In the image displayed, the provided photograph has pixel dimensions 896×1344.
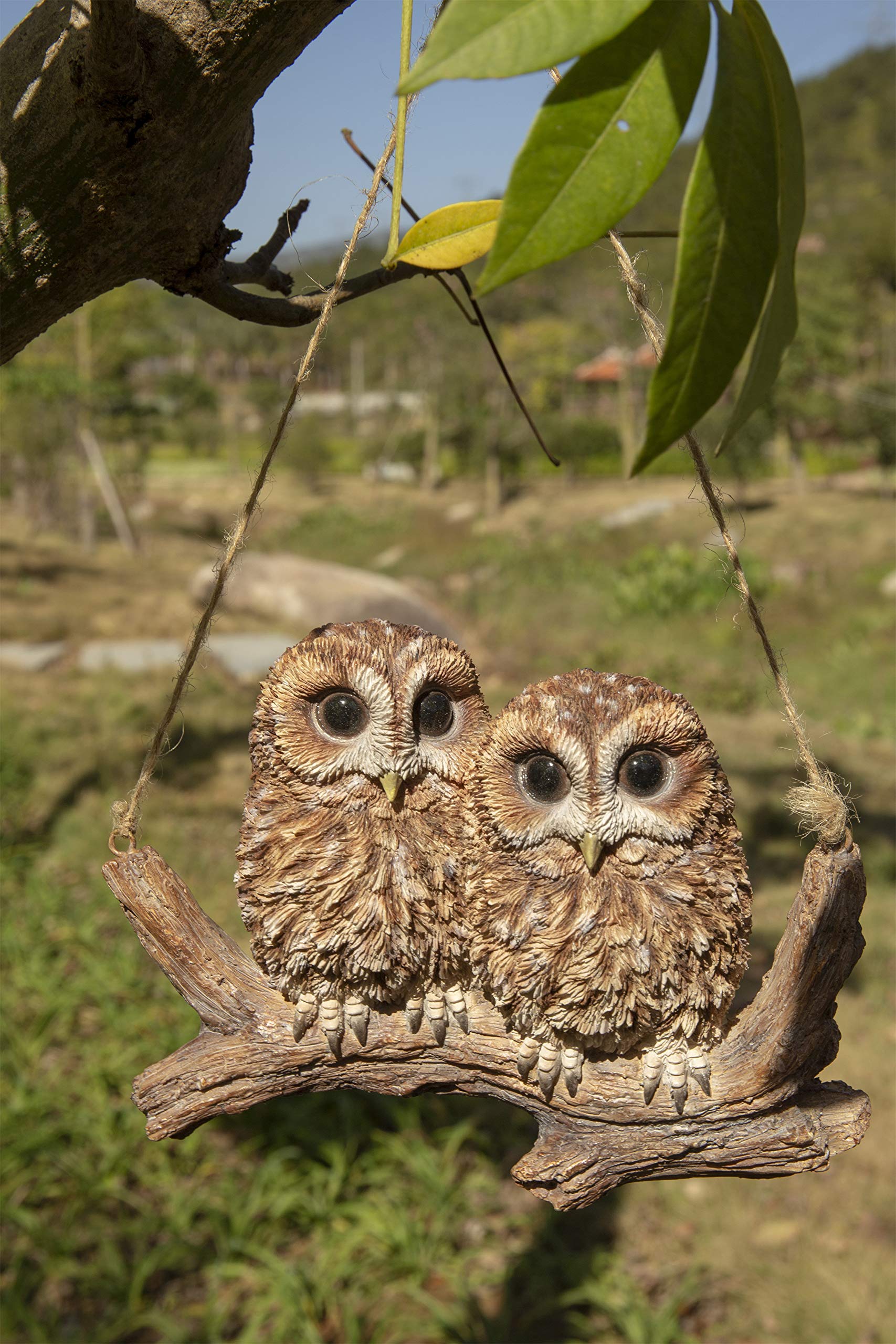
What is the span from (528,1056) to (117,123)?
0.96 meters

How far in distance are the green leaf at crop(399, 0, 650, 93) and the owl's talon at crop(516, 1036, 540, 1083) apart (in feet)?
2.78

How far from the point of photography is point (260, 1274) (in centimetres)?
288

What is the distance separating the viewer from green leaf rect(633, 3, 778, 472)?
491 millimetres

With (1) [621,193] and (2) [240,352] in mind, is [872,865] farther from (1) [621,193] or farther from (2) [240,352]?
(2) [240,352]

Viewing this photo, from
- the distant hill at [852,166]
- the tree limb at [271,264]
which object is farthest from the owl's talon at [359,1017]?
the distant hill at [852,166]

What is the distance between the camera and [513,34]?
45 centimetres

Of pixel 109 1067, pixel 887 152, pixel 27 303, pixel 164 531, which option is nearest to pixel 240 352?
pixel 164 531

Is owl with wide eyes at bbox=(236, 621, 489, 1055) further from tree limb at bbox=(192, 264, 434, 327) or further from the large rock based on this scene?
the large rock

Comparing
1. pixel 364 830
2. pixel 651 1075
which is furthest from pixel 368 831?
pixel 651 1075

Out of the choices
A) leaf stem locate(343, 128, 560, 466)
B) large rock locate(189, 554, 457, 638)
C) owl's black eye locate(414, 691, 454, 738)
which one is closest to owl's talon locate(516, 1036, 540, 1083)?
owl's black eye locate(414, 691, 454, 738)

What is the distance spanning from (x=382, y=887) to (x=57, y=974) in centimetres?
340

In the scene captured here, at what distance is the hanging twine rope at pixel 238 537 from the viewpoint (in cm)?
87

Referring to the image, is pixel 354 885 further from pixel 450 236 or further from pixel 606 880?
pixel 450 236

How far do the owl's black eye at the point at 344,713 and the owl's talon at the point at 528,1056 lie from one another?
0.36 m
